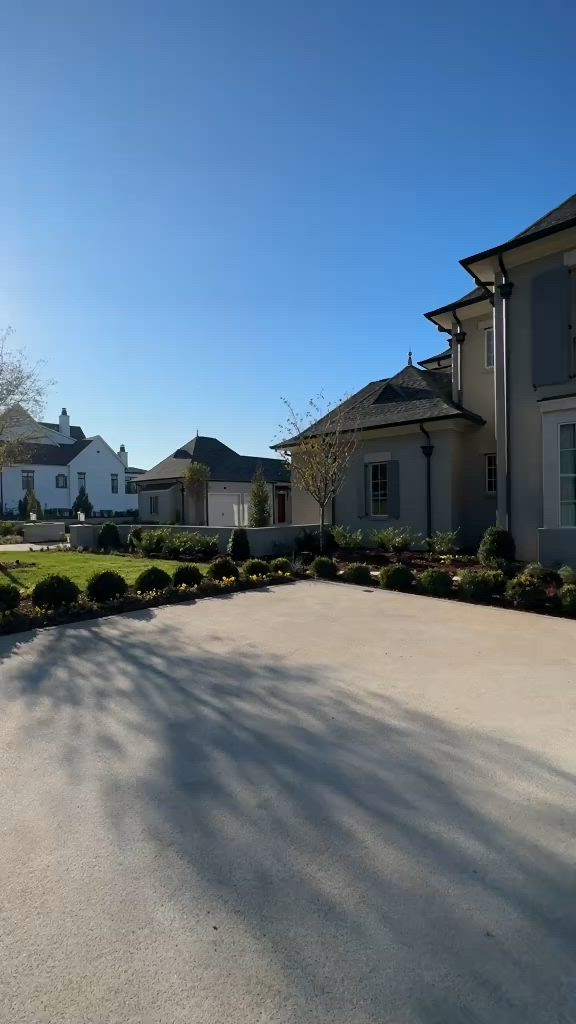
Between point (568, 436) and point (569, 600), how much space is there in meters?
3.97

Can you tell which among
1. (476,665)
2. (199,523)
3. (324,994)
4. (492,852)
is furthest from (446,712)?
(199,523)

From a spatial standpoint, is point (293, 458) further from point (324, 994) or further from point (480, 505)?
point (324, 994)

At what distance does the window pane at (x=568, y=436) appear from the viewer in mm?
10320

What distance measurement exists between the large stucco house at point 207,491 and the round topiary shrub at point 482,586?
1437 centimetres

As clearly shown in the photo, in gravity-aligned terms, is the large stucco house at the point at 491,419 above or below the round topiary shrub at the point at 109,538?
above

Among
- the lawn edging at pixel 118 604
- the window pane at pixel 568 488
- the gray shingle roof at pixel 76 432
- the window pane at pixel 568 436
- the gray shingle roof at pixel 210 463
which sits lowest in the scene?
the lawn edging at pixel 118 604

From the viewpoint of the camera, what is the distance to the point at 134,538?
17.5 m

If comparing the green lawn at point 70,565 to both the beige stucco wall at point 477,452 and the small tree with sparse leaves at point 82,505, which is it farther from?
the small tree with sparse leaves at point 82,505

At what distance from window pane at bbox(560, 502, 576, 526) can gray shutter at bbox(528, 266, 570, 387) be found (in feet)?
7.89

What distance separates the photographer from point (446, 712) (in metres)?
4.35

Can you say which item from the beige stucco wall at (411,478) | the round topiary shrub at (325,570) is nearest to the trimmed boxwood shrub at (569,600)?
the round topiary shrub at (325,570)

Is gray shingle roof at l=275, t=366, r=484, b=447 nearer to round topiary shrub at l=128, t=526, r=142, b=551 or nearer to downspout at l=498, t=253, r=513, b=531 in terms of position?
downspout at l=498, t=253, r=513, b=531

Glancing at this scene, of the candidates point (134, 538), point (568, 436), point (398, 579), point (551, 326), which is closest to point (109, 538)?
point (134, 538)

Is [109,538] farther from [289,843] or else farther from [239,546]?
[289,843]
